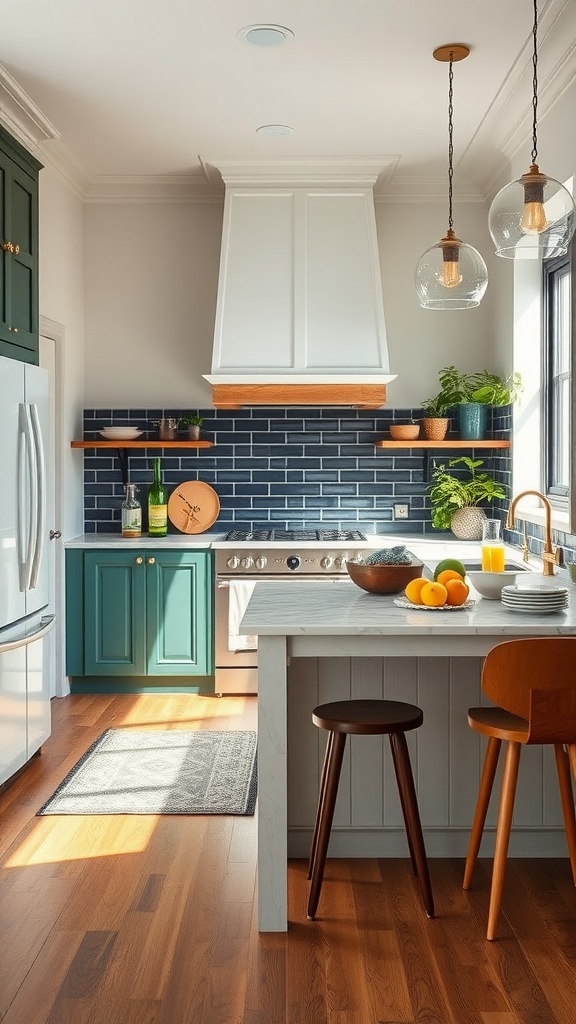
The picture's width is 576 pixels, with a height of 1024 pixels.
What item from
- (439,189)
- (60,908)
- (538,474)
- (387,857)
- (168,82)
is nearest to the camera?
(60,908)

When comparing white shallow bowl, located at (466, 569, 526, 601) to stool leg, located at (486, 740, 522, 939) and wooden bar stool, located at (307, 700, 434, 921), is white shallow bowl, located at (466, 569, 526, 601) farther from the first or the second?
stool leg, located at (486, 740, 522, 939)

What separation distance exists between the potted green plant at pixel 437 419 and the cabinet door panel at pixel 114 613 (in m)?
1.83

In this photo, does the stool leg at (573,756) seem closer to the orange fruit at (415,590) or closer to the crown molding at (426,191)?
the orange fruit at (415,590)

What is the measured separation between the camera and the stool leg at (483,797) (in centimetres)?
292

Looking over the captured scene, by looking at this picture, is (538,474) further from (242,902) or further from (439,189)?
(242,902)

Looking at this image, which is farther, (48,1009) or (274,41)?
(274,41)

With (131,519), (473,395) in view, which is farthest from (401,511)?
(131,519)

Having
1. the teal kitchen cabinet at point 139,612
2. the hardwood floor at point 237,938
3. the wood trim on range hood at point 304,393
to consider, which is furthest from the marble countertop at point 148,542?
the hardwood floor at point 237,938

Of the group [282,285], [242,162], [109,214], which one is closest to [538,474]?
[282,285]

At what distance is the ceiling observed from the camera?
363 cm

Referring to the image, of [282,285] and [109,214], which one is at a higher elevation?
[109,214]

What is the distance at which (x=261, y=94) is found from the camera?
4.42 metres

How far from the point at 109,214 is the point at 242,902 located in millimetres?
4333

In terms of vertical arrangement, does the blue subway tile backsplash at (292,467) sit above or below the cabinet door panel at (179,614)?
above
